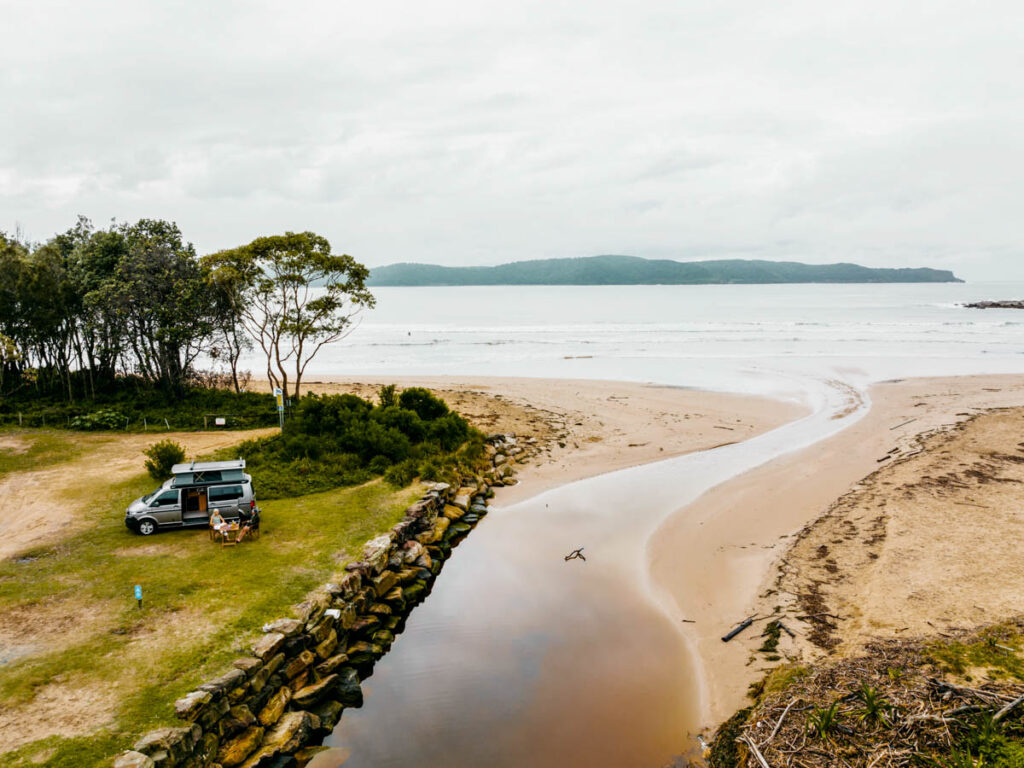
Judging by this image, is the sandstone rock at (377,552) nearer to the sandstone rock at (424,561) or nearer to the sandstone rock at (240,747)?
the sandstone rock at (424,561)

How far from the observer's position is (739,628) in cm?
1352

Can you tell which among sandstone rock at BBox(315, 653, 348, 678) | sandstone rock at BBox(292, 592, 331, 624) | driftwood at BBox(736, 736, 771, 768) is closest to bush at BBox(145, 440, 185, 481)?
sandstone rock at BBox(292, 592, 331, 624)

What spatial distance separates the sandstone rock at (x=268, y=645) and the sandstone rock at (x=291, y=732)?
1187 mm

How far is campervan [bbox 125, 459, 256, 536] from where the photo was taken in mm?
16562

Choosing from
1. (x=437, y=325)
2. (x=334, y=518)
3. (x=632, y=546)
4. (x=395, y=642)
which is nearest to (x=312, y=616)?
(x=395, y=642)

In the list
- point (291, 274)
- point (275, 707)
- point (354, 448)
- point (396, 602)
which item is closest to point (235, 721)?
point (275, 707)

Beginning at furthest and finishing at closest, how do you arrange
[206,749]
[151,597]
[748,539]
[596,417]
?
[596,417]
[748,539]
[151,597]
[206,749]

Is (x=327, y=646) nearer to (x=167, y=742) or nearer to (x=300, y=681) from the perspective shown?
(x=300, y=681)

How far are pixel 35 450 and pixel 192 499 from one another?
13226 millimetres

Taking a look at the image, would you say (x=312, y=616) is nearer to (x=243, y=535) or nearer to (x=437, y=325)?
(x=243, y=535)

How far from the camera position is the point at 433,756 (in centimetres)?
1045

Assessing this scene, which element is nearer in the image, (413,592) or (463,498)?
(413,592)

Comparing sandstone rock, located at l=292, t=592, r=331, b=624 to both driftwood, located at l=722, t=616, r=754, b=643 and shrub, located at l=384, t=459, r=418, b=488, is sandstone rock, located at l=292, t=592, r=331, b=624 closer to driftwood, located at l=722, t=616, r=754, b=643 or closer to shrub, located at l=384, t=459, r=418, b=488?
shrub, located at l=384, t=459, r=418, b=488

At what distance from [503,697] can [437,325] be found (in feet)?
325
